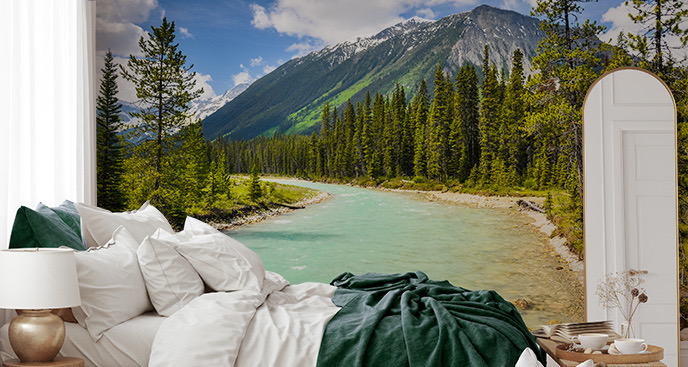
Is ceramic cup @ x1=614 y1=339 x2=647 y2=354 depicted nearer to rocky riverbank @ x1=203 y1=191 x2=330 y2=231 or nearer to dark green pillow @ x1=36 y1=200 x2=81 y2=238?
dark green pillow @ x1=36 y1=200 x2=81 y2=238

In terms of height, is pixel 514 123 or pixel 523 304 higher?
pixel 514 123

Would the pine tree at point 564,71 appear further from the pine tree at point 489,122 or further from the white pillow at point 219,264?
the white pillow at point 219,264

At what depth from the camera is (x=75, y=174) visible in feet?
13.8

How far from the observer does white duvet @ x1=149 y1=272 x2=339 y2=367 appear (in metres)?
2.40

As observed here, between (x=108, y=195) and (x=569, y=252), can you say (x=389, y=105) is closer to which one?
(x=569, y=252)

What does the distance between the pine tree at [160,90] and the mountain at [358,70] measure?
13.9 inches

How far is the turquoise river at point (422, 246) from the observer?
208 inches

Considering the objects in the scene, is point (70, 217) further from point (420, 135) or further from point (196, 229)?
point (420, 135)

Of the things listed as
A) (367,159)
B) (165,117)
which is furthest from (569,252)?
(165,117)

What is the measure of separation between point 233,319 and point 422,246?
10.6 ft

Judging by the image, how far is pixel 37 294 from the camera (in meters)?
2.18

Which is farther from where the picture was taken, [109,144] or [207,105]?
[207,105]

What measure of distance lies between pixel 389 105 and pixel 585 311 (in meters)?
2.71

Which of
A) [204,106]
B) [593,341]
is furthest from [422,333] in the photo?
[204,106]
